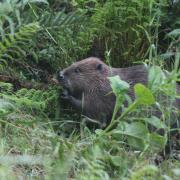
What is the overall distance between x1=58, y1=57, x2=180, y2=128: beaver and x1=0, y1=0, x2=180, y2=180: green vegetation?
0.47 ft

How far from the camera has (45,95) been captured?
273 inches

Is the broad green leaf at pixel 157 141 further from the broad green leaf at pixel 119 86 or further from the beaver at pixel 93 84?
the beaver at pixel 93 84

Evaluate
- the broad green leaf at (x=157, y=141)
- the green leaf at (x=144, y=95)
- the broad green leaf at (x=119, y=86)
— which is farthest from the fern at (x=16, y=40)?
the broad green leaf at (x=157, y=141)

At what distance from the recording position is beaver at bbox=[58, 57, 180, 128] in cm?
707

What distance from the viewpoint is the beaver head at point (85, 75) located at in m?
7.21

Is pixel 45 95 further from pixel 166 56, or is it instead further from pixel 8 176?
pixel 8 176

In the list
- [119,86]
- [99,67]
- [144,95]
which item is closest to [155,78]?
[144,95]

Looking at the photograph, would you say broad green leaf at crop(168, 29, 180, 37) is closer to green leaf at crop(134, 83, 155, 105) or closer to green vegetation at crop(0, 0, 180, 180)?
green vegetation at crop(0, 0, 180, 180)

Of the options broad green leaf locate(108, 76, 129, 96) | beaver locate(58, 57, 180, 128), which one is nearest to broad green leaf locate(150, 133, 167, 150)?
broad green leaf locate(108, 76, 129, 96)

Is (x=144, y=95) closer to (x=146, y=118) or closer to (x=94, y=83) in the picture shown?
(x=146, y=118)

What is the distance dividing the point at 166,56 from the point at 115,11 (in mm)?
857

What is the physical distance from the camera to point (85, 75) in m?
7.31

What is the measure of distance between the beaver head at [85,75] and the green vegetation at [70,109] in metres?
0.18

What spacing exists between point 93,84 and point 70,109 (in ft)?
1.18
